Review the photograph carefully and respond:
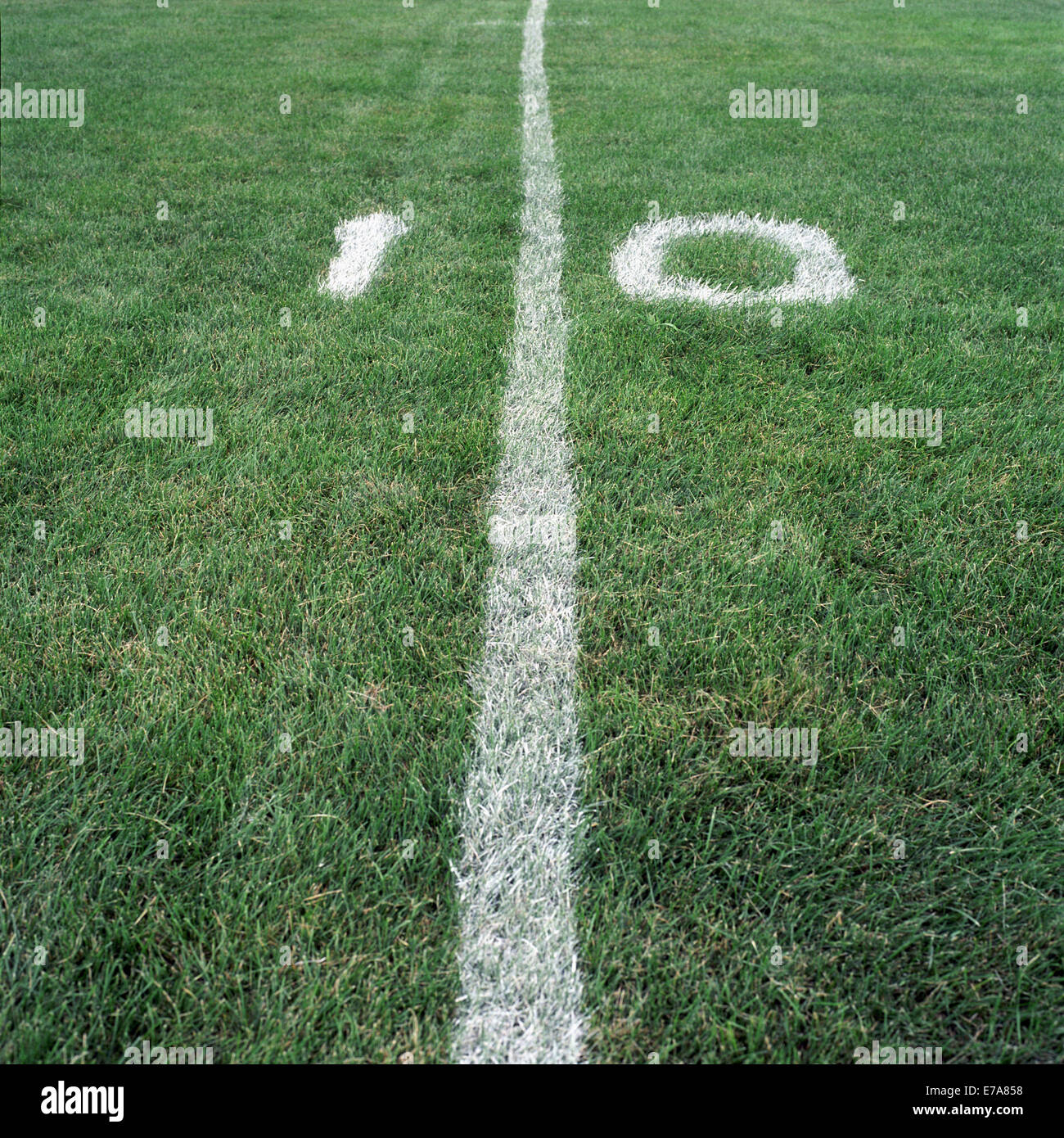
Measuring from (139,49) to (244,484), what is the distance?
26.4ft

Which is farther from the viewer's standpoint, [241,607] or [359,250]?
[359,250]

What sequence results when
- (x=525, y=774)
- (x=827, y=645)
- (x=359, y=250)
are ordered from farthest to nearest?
(x=359, y=250) < (x=827, y=645) < (x=525, y=774)

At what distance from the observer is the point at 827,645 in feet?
6.21

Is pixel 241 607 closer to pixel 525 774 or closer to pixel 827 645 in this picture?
pixel 525 774

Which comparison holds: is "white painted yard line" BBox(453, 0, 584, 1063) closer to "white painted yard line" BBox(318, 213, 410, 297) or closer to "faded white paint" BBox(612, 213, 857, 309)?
"faded white paint" BBox(612, 213, 857, 309)

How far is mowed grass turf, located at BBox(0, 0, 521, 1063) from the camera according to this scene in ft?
4.30

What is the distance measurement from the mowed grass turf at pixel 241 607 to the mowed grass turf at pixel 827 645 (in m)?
0.36

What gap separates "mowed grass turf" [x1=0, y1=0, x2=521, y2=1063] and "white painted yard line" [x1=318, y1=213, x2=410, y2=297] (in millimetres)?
78

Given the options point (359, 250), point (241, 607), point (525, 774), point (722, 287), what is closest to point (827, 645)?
point (525, 774)

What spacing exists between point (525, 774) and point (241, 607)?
0.85m

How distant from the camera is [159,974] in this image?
1295 mm

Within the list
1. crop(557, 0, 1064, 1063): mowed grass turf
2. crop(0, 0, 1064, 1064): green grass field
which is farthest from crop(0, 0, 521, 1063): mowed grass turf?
crop(557, 0, 1064, 1063): mowed grass turf

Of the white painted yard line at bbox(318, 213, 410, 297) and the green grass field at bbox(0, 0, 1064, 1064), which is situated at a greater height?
the white painted yard line at bbox(318, 213, 410, 297)
